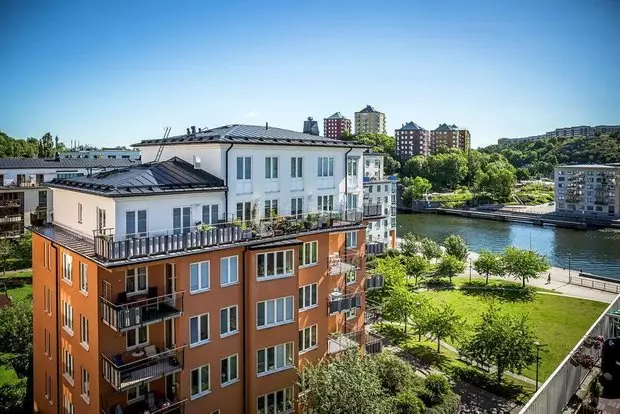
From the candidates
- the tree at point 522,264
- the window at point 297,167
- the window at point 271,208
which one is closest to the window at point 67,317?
the window at point 271,208

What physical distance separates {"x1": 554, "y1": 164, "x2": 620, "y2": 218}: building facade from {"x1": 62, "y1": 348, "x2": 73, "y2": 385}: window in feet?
412

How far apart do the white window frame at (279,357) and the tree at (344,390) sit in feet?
5.65

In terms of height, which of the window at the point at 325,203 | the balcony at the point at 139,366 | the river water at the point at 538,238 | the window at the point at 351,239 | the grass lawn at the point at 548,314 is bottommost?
the grass lawn at the point at 548,314

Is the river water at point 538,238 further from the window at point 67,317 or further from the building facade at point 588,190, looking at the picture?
the window at point 67,317

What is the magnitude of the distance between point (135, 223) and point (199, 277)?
3.27m

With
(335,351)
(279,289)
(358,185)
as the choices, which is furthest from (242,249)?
(358,185)

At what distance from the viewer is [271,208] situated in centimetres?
2300

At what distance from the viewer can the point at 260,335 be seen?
2105cm

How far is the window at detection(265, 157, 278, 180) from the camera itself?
898 inches

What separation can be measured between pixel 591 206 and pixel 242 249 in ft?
405

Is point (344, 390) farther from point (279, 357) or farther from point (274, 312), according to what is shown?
point (274, 312)

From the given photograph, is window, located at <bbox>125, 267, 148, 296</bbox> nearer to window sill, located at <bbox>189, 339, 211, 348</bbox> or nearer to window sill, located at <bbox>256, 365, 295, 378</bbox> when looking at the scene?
window sill, located at <bbox>189, 339, 211, 348</bbox>

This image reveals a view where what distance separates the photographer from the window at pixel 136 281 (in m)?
17.9

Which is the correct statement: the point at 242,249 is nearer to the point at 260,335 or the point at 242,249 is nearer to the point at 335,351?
the point at 260,335
